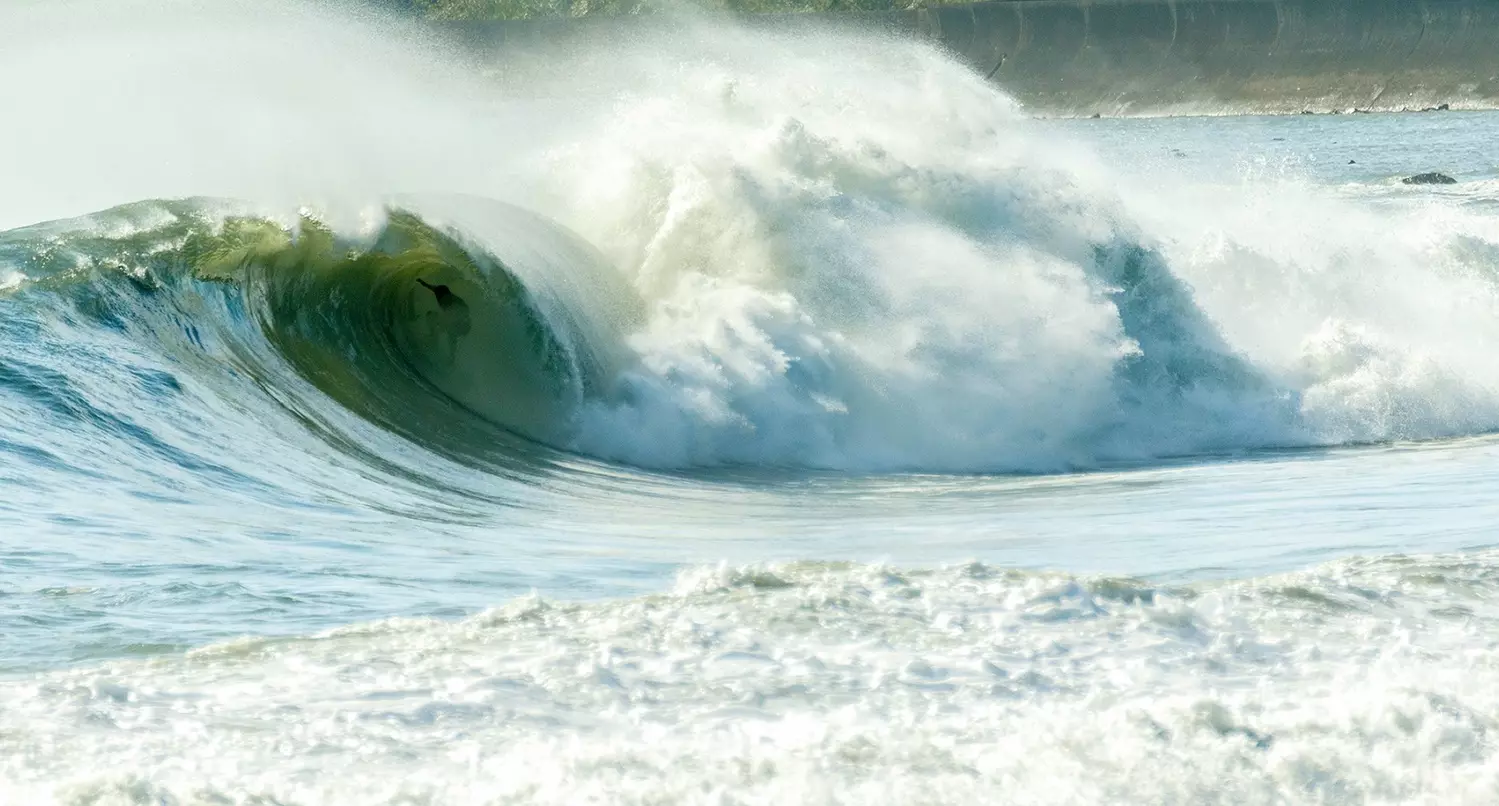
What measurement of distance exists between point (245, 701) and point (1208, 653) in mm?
2415

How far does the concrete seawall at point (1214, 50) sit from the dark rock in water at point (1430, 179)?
2354cm

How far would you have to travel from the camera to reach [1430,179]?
28812mm

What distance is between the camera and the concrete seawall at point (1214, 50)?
51.3m

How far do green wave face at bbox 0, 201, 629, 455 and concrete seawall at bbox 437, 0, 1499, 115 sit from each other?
43.0m

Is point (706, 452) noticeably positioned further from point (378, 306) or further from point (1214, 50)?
point (1214, 50)

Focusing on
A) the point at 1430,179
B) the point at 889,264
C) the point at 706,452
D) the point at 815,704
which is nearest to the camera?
the point at 815,704

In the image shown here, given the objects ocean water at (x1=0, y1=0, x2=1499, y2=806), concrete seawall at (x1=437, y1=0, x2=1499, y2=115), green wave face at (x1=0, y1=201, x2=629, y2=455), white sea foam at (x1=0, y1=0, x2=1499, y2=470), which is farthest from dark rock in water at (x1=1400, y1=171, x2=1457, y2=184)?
concrete seawall at (x1=437, y1=0, x2=1499, y2=115)

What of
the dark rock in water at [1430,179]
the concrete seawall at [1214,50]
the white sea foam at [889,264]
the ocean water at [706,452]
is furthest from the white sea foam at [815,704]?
the concrete seawall at [1214,50]

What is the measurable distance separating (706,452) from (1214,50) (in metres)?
45.8

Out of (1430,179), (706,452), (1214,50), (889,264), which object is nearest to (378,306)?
(706,452)

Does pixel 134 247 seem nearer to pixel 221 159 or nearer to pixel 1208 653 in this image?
pixel 221 159

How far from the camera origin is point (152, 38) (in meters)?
17.6

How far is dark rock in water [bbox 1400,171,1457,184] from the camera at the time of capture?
94.1 feet

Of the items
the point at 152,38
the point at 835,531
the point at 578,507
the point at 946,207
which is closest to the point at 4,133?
the point at 152,38
